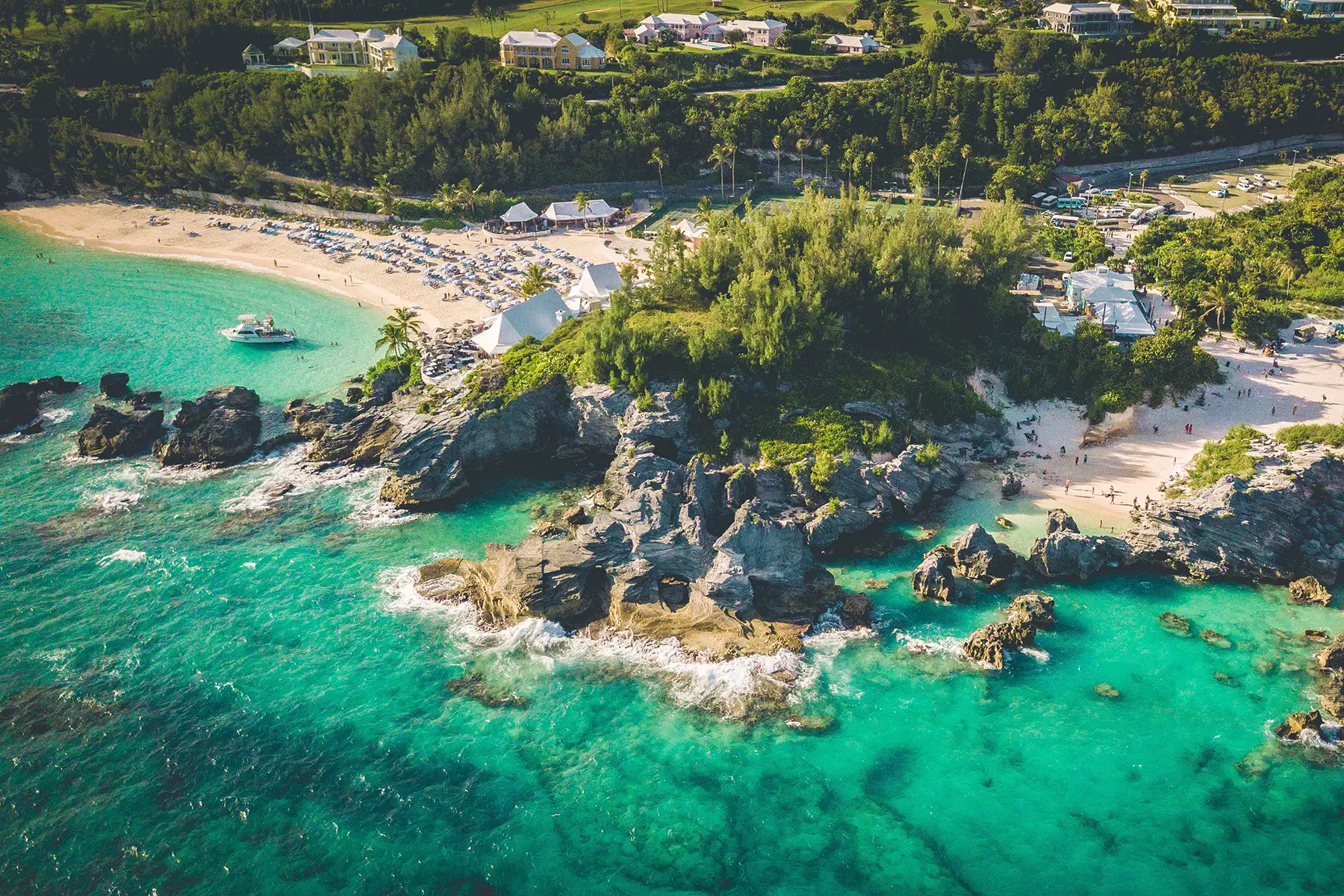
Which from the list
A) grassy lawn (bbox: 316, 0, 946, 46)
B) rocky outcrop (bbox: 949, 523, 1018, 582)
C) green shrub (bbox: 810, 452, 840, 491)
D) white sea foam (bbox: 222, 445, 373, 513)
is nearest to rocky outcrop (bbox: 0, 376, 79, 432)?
white sea foam (bbox: 222, 445, 373, 513)

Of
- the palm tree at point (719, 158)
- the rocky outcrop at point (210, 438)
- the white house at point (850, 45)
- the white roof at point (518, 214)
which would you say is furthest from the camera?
the white house at point (850, 45)

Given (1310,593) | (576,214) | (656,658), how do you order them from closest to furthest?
1. (656,658)
2. (1310,593)
3. (576,214)

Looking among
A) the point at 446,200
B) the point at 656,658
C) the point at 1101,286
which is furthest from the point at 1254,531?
the point at 446,200

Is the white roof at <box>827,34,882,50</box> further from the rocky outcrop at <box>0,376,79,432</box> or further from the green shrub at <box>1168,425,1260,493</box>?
the rocky outcrop at <box>0,376,79,432</box>

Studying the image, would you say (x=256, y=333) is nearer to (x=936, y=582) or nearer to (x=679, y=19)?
(x=936, y=582)

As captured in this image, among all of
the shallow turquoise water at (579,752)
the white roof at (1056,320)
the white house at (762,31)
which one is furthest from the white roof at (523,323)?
the white house at (762,31)

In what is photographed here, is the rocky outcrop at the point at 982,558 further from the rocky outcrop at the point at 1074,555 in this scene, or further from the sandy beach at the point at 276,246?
the sandy beach at the point at 276,246
